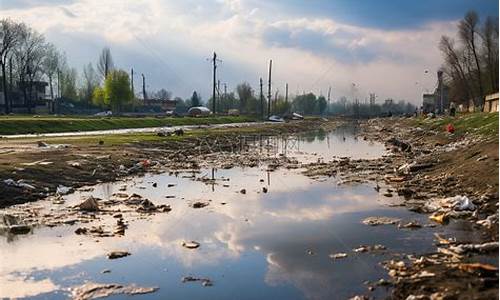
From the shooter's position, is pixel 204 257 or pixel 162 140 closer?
pixel 204 257

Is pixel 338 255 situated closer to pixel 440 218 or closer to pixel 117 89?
pixel 440 218

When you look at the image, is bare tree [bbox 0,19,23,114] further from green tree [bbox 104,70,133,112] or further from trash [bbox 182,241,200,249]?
trash [bbox 182,241,200,249]

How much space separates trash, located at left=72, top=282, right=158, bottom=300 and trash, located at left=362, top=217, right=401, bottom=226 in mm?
6751

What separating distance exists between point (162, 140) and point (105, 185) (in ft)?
61.5

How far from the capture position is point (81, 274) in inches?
413

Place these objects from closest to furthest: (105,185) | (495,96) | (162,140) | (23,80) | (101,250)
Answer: (101,250), (105,185), (162,140), (495,96), (23,80)

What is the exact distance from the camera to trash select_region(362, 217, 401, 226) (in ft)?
46.7

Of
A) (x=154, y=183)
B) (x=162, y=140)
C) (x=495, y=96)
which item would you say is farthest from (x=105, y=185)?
(x=495, y=96)

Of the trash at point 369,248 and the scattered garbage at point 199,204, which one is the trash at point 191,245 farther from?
the scattered garbage at point 199,204

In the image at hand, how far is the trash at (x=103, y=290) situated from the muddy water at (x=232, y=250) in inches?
7.4

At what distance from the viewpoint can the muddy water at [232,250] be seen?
9.68m

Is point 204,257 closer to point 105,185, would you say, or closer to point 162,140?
point 105,185

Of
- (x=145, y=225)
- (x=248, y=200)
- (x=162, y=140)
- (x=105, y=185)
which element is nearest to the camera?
(x=145, y=225)

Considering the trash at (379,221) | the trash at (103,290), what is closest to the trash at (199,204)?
the trash at (379,221)
